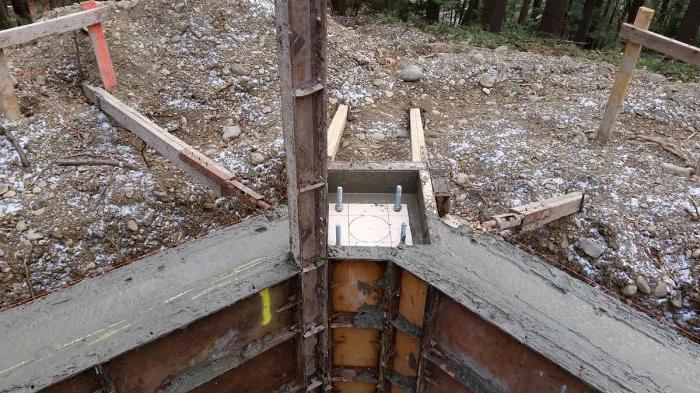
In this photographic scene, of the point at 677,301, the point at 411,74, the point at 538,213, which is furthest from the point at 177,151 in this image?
the point at 677,301

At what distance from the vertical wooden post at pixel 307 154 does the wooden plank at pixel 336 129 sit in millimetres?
2008

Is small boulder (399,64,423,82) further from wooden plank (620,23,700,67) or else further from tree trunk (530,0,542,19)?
tree trunk (530,0,542,19)

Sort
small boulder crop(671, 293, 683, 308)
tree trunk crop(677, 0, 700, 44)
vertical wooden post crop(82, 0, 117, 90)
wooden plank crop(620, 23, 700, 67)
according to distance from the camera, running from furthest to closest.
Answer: tree trunk crop(677, 0, 700, 44) → vertical wooden post crop(82, 0, 117, 90) → wooden plank crop(620, 23, 700, 67) → small boulder crop(671, 293, 683, 308)

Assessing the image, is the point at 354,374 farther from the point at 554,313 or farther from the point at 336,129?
the point at 336,129

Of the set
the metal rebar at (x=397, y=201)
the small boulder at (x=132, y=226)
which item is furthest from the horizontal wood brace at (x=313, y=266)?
the small boulder at (x=132, y=226)

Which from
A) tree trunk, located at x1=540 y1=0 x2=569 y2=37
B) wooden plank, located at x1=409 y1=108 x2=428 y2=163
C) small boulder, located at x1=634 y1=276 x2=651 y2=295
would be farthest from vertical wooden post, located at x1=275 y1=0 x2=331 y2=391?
tree trunk, located at x1=540 y1=0 x2=569 y2=37

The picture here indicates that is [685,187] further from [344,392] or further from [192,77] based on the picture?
[192,77]

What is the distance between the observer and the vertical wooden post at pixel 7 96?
642 cm

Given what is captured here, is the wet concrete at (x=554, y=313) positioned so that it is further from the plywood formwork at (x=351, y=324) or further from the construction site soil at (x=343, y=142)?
the construction site soil at (x=343, y=142)

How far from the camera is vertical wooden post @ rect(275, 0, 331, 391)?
3.04m

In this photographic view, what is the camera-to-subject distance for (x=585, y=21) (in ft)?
46.0

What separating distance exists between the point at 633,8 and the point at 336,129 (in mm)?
13317

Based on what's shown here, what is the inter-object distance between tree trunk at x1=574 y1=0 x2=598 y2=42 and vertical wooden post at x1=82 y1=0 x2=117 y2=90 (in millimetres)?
12074

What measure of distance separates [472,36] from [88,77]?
7621 millimetres
